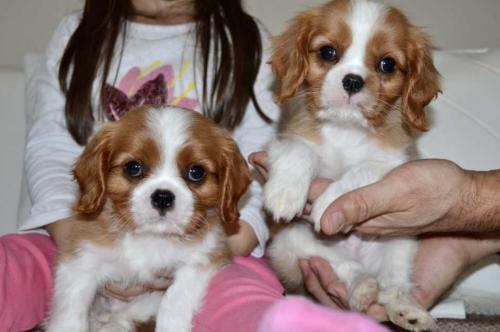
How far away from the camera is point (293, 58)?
2641mm

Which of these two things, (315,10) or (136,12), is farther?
(136,12)

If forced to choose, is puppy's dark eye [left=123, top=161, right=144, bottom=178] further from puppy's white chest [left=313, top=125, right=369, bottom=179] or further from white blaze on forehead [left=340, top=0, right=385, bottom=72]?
white blaze on forehead [left=340, top=0, right=385, bottom=72]

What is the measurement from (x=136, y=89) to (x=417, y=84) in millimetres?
1360

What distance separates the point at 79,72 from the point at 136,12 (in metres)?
0.52

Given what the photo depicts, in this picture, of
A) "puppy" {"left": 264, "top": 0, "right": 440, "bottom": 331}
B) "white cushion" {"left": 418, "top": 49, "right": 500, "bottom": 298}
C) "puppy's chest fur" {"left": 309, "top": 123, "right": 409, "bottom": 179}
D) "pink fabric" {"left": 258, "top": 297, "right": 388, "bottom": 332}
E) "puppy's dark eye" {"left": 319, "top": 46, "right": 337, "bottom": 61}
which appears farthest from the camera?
"white cushion" {"left": 418, "top": 49, "right": 500, "bottom": 298}

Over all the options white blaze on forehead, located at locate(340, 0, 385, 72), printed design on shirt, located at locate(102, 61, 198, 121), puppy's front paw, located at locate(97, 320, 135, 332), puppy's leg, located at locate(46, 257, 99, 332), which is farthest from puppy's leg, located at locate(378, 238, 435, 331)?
printed design on shirt, located at locate(102, 61, 198, 121)

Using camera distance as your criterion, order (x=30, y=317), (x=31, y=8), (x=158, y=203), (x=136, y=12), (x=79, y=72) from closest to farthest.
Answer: (x=158, y=203)
(x=30, y=317)
(x=79, y=72)
(x=136, y=12)
(x=31, y=8)

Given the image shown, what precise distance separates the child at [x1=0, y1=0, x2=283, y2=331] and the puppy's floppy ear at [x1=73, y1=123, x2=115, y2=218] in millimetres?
410

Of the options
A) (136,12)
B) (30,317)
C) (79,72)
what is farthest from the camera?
(136,12)

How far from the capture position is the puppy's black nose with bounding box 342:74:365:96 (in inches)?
94.0

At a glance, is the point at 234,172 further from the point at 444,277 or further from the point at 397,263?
the point at 444,277

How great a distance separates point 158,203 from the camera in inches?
89.4

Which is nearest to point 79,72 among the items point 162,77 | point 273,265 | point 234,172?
point 162,77

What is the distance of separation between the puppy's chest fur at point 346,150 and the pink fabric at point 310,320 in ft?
3.41
